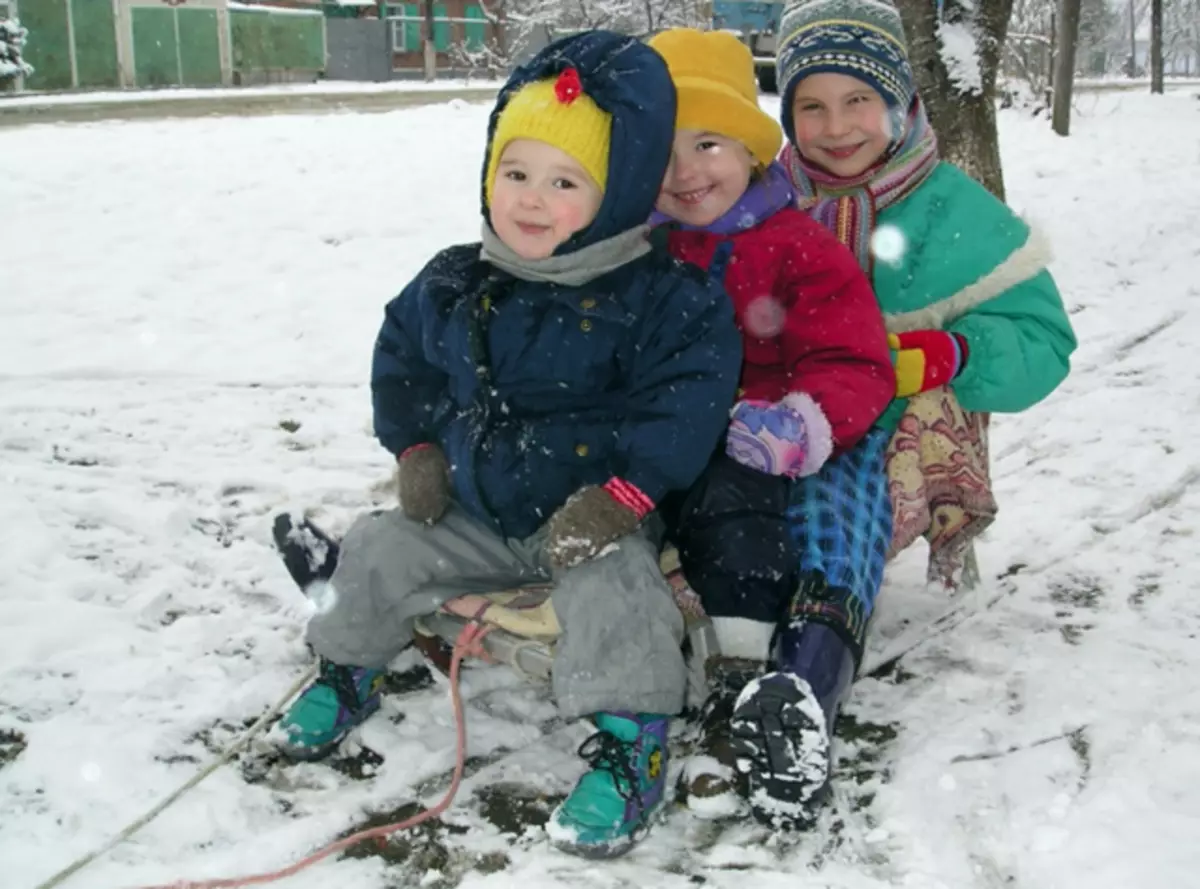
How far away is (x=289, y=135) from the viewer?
9750 mm

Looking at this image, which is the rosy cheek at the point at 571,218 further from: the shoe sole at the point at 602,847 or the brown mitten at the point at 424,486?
the shoe sole at the point at 602,847

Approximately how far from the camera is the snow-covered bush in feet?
58.6

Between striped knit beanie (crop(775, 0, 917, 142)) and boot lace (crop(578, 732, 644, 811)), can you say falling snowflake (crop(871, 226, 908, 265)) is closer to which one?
striped knit beanie (crop(775, 0, 917, 142))

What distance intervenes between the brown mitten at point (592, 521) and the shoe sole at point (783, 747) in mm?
408

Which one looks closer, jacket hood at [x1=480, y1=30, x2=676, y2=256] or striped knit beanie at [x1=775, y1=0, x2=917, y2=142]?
jacket hood at [x1=480, y1=30, x2=676, y2=256]

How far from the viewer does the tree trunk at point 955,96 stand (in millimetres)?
3955

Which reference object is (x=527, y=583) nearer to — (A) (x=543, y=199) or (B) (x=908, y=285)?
(A) (x=543, y=199)

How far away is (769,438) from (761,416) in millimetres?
51

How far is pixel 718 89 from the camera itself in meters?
2.69

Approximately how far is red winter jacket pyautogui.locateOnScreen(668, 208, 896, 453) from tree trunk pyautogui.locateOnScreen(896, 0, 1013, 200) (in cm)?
152

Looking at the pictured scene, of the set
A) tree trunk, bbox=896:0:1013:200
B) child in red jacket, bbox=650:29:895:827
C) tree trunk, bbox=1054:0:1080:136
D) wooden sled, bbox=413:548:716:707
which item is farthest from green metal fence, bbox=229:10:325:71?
wooden sled, bbox=413:548:716:707

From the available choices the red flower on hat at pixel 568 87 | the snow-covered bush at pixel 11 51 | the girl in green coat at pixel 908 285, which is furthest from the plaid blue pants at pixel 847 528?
the snow-covered bush at pixel 11 51

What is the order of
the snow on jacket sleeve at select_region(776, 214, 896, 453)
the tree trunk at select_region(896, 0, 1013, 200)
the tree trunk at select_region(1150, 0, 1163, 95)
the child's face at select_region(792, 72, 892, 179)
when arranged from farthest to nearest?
1. the tree trunk at select_region(1150, 0, 1163, 95)
2. the tree trunk at select_region(896, 0, 1013, 200)
3. the child's face at select_region(792, 72, 892, 179)
4. the snow on jacket sleeve at select_region(776, 214, 896, 453)

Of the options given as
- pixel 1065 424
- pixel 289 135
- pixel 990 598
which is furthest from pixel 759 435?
pixel 289 135
